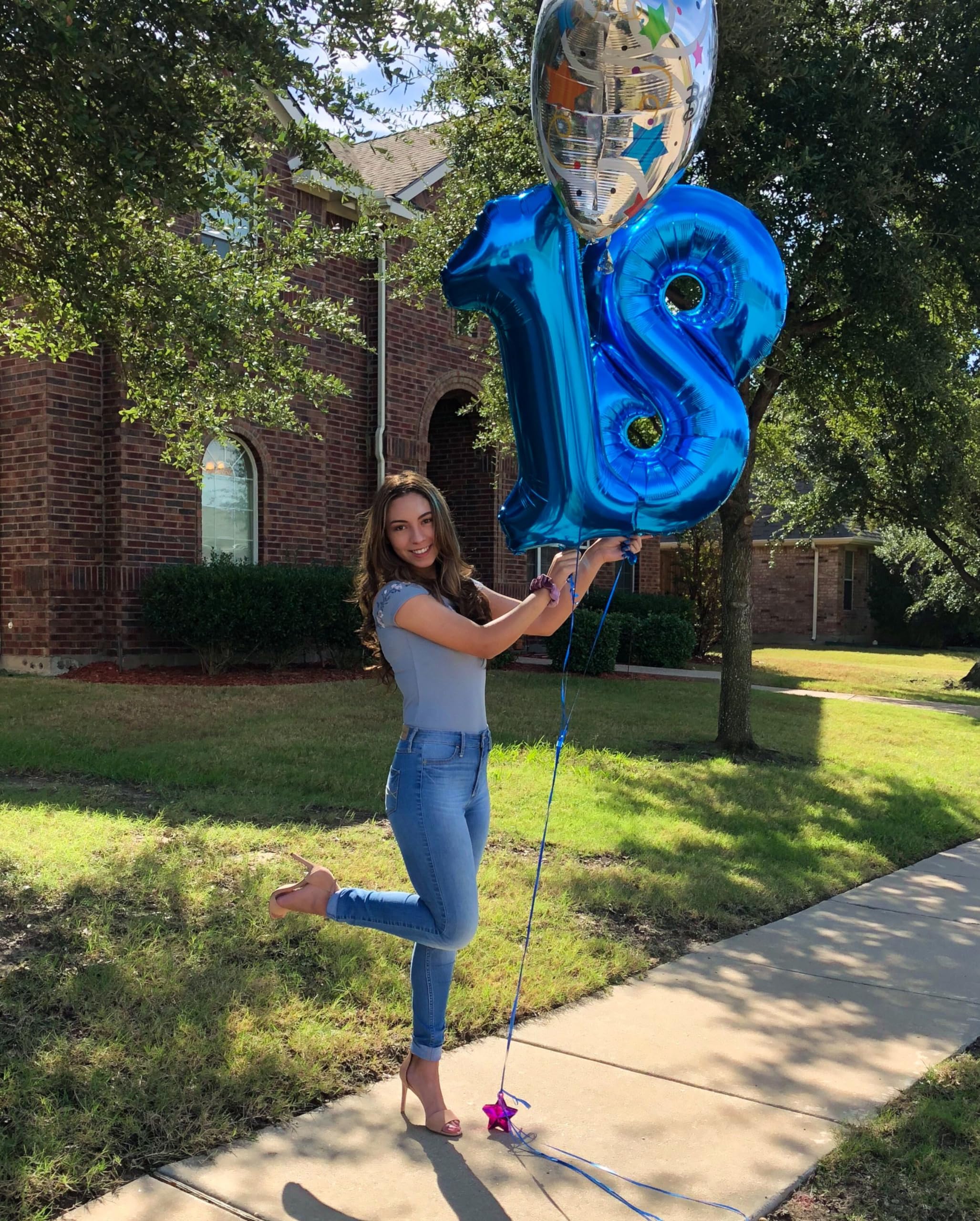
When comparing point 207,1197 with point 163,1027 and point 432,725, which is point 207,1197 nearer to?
point 163,1027

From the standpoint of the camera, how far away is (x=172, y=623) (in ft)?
38.4

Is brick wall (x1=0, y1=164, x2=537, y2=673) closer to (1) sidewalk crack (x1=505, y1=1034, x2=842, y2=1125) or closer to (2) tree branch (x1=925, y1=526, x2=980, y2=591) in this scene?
(1) sidewalk crack (x1=505, y1=1034, x2=842, y2=1125)

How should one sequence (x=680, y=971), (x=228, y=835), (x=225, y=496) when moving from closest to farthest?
(x=680, y=971) → (x=228, y=835) → (x=225, y=496)

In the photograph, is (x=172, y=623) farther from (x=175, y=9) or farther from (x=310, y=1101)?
(x=310, y=1101)

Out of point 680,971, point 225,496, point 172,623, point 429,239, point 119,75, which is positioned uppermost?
point 429,239

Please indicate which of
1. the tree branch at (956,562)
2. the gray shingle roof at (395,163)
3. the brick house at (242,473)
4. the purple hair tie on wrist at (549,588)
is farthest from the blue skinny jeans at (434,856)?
the tree branch at (956,562)

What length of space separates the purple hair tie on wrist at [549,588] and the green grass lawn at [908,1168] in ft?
5.13

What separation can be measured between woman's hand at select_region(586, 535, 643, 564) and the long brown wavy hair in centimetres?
35

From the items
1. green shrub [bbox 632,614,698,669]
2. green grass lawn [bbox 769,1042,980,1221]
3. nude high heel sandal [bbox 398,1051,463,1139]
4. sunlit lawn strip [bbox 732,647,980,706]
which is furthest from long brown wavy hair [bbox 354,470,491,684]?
green shrub [bbox 632,614,698,669]

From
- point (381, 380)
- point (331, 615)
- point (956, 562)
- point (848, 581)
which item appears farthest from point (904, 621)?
point (331, 615)

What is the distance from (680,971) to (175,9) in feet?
14.7

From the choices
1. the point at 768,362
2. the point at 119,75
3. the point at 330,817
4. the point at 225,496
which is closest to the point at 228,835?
the point at 330,817

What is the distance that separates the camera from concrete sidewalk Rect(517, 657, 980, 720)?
1416 cm

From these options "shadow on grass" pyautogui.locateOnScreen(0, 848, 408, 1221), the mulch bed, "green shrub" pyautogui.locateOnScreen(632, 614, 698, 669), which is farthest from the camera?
"green shrub" pyautogui.locateOnScreen(632, 614, 698, 669)
